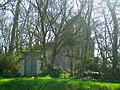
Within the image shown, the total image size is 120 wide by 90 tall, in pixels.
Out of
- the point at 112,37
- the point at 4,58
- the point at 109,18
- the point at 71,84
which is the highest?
the point at 109,18

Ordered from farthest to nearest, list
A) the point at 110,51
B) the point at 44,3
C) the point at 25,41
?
the point at 25,41, the point at 110,51, the point at 44,3

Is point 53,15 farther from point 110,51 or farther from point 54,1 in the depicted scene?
point 110,51

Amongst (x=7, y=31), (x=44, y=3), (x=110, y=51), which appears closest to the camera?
(x=44, y=3)

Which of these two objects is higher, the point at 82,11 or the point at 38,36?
the point at 82,11

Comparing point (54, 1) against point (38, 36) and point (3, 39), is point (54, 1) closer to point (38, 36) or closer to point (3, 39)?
point (38, 36)

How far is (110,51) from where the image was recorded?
2638 centimetres

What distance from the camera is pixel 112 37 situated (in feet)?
87.1

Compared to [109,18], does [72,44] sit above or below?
below

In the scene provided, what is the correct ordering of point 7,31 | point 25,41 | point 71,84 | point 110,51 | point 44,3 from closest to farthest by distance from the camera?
point 71,84, point 44,3, point 110,51, point 25,41, point 7,31

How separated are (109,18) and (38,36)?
6.65 metres

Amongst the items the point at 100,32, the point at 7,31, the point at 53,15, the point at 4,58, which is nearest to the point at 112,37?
the point at 100,32

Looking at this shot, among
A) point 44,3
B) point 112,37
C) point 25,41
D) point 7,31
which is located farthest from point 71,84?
point 7,31

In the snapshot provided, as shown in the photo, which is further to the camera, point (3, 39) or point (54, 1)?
point (3, 39)

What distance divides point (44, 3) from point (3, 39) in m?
14.0
